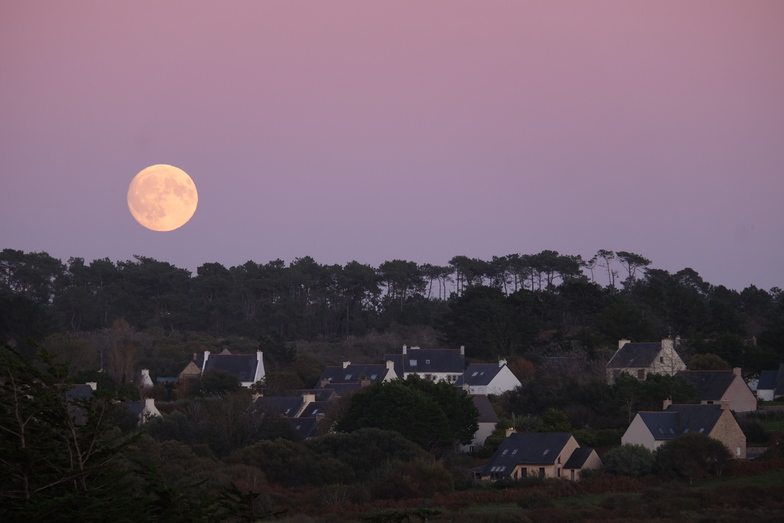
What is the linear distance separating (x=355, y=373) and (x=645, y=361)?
17.2m

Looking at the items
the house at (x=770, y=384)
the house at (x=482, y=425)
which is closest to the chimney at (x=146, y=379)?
the house at (x=482, y=425)

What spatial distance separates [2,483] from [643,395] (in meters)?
40.5

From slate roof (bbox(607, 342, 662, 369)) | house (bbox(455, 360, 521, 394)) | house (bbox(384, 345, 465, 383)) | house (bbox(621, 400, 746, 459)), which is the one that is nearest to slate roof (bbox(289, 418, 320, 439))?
house (bbox(455, 360, 521, 394))

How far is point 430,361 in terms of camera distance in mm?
Result: 65250

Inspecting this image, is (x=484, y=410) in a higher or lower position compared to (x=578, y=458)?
higher

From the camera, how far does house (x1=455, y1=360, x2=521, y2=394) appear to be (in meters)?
58.2

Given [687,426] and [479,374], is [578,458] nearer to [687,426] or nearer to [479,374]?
[687,426]

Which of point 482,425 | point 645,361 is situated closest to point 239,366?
point 482,425

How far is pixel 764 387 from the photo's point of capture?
5931 centimetres

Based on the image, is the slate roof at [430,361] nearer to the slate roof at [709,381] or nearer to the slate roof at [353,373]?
the slate roof at [353,373]

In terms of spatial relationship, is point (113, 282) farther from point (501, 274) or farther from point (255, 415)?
point (255, 415)

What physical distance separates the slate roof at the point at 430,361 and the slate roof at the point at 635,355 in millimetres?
13098

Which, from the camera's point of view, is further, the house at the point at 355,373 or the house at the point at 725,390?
the house at the point at 355,373

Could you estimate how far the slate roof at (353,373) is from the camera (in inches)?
2345
